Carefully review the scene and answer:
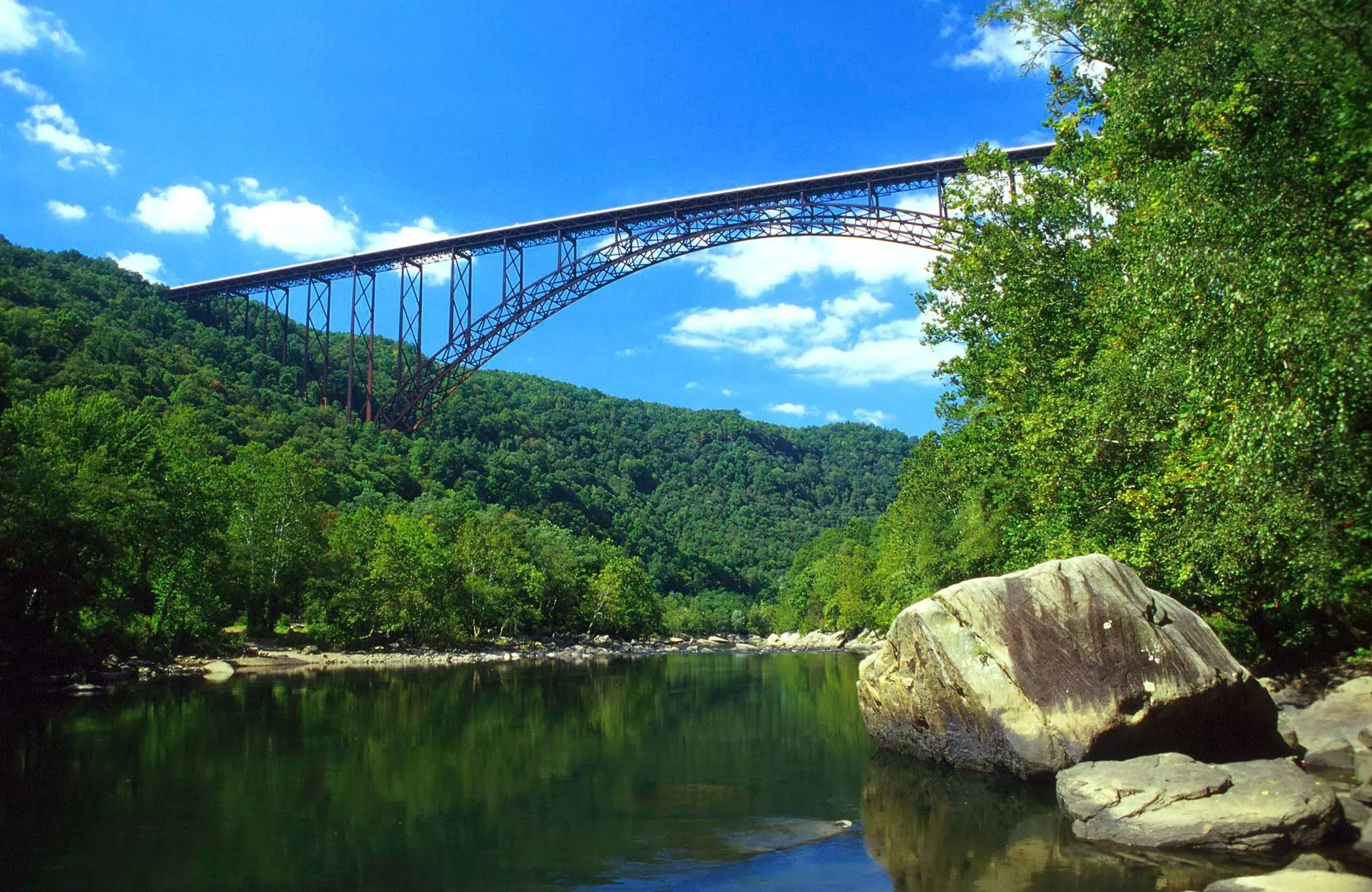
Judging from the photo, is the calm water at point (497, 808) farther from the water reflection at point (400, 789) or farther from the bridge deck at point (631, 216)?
the bridge deck at point (631, 216)

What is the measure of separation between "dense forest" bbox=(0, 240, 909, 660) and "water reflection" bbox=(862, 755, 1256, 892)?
2035 cm

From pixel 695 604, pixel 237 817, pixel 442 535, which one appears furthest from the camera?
pixel 695 604

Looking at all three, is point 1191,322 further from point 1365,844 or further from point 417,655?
point 417,655

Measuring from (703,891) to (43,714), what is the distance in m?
18.2

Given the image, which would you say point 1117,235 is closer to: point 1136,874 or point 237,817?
point 1136,874

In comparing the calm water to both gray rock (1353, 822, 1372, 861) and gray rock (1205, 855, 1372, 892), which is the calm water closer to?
gray rock (1205, 855, 1372, 892)

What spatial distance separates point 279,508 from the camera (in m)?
42.5

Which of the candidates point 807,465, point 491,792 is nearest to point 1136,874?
point 491,792

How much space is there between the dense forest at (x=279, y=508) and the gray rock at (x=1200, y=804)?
22.5 m

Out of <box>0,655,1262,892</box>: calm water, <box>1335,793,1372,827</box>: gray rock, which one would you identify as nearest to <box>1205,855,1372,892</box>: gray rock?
<box>0,655,1262,892</box>: calm water

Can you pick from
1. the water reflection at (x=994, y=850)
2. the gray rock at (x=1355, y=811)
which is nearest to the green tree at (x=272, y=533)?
the water reflection at (x=994, y=850)

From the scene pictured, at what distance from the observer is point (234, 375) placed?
67188mm

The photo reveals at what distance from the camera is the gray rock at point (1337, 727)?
12.4 m

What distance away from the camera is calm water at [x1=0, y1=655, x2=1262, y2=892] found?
907 centimetres
